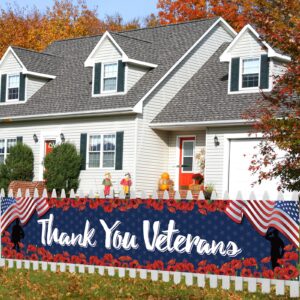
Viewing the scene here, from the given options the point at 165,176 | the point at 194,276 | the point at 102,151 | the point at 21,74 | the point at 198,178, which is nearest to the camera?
the point at 194,276

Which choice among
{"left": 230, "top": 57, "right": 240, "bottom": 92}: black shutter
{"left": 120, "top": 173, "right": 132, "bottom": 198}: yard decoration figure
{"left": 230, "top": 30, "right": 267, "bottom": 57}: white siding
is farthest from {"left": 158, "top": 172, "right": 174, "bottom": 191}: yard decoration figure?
{"left": 230, "top": 30, "right": 267, "bottom": 57}: white siding

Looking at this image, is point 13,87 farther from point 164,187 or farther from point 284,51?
point 284,51

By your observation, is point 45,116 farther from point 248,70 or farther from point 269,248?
point 269,248

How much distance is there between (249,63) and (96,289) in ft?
59.0

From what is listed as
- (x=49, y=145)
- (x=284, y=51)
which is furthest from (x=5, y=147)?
(x=284, y=51)

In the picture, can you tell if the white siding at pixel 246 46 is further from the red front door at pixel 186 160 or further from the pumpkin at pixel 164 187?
the pumpkin at pixel 164 187

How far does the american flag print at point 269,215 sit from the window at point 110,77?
63.8 feet

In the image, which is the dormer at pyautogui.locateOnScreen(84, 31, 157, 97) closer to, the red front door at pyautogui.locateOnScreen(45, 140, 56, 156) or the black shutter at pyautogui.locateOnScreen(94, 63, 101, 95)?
the black shutter at pyautogui.locateOnScreen(94, 63, 101, 95)

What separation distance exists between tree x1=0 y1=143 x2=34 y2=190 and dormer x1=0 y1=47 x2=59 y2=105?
9.89ft

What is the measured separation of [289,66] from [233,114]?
46.5ft

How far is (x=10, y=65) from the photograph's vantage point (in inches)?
1358

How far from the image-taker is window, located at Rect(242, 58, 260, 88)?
90.0 feet

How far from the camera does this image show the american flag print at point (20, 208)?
13773 mm

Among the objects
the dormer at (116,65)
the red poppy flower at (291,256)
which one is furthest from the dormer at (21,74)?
the red poppy flower at (291,256)
